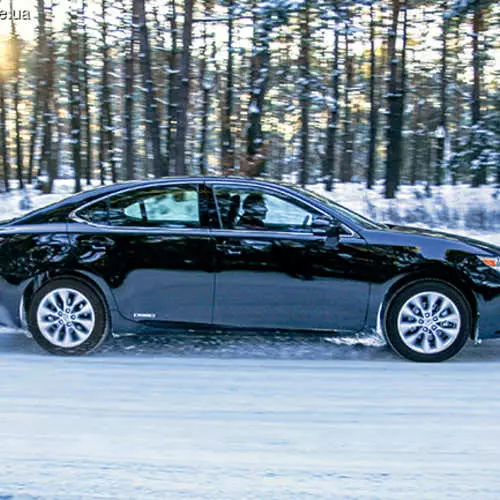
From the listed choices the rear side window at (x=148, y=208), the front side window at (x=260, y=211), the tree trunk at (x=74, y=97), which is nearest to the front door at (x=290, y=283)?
the front side window at (x=260, y=211)

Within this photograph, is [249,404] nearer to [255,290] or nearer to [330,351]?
[255,290]

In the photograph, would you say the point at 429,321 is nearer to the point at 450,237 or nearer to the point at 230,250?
the point at 450,237

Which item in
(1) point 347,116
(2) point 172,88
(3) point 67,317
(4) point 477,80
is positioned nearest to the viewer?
(3) point 67,317

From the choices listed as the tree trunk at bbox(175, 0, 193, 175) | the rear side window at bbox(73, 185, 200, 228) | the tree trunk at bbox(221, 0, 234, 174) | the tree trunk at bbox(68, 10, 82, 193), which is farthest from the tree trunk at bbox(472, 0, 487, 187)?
the tree trunk at bbox(68, 10, 82, 193)

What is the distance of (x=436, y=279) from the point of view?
6.05m

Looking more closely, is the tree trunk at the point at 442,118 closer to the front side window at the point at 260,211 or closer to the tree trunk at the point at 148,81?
the tree trunk at the point at 148,81

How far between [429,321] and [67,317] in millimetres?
3076

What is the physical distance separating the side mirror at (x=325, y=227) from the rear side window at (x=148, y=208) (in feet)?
3.36

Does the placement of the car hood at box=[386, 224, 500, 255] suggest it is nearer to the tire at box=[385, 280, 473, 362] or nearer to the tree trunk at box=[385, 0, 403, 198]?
the tire at box=[385, 280, 473, 362]

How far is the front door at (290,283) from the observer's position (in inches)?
238

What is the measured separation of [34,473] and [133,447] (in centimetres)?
58

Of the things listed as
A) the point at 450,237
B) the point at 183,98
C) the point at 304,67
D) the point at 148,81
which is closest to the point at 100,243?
the point at 450,237

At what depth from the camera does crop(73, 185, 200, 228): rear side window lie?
6289mm

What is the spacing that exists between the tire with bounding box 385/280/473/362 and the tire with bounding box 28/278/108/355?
2492mm
